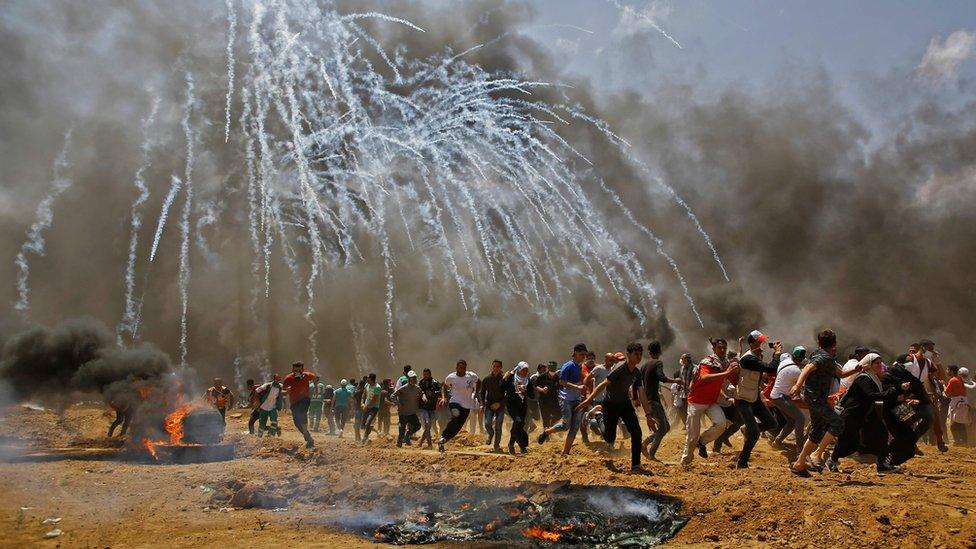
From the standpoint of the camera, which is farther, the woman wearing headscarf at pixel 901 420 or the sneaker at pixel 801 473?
the woman wearing headscarf at pixel 901 420

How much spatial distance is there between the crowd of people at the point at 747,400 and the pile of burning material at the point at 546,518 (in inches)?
63.0

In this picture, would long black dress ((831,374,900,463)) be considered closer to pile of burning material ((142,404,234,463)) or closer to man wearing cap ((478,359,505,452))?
man wearing cap ((478,359,505,452))

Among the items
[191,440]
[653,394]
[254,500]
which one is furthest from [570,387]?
[191,440]

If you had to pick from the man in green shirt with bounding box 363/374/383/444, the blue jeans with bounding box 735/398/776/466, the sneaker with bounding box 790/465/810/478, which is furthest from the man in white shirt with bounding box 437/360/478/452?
the sneaker with bounding box 790/465/810/478

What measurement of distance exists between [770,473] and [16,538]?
333 inches

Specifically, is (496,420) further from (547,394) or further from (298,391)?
(298,391)

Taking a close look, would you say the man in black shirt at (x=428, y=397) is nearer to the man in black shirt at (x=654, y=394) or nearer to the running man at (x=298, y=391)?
the running man at (x=298, y=391)

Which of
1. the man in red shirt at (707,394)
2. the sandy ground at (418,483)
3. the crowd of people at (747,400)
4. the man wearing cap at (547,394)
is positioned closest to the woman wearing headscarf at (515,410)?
the crowd of people at (747,400)

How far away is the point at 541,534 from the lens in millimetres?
7387

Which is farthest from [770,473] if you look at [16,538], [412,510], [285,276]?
[285,276]

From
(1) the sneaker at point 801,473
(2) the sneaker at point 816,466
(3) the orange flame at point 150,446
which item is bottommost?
A: (3) the orange flame at point 150,446

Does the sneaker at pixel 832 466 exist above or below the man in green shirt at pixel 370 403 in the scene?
below

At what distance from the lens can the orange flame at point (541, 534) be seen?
24.0ft

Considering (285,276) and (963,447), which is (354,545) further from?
(285,276)
